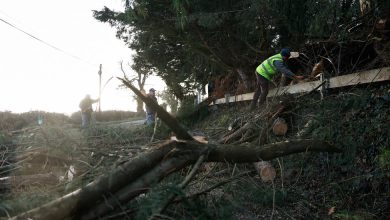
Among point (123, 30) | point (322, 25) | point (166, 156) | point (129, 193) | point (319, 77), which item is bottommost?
point (129, 193)

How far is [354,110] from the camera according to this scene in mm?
6070

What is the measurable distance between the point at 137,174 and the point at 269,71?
6.24 meters

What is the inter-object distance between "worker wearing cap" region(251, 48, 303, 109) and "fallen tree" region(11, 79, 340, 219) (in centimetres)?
484

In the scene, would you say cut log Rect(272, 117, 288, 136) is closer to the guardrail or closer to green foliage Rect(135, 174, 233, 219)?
the guardrail

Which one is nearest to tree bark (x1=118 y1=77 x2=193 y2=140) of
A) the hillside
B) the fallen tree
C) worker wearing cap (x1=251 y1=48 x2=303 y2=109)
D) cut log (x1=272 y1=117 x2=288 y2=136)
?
the fallen tree

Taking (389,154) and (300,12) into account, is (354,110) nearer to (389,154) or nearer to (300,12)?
(389,154)

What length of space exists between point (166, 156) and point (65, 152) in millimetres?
2059

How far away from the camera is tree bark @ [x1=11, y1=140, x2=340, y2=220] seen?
8.59 feet

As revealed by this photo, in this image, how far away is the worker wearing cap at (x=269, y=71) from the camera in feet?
26.8

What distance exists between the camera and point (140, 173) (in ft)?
10.0

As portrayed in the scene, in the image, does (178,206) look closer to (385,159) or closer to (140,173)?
(140,173)

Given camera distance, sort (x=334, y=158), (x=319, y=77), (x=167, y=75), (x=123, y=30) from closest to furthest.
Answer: (x=334, y=158), (x=319, y=77), (x=123, y=30), (x=167, y=75)

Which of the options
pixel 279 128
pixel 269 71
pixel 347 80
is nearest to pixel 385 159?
pixel 279 128

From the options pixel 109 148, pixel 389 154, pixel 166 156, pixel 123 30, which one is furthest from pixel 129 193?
pixel 123 30
